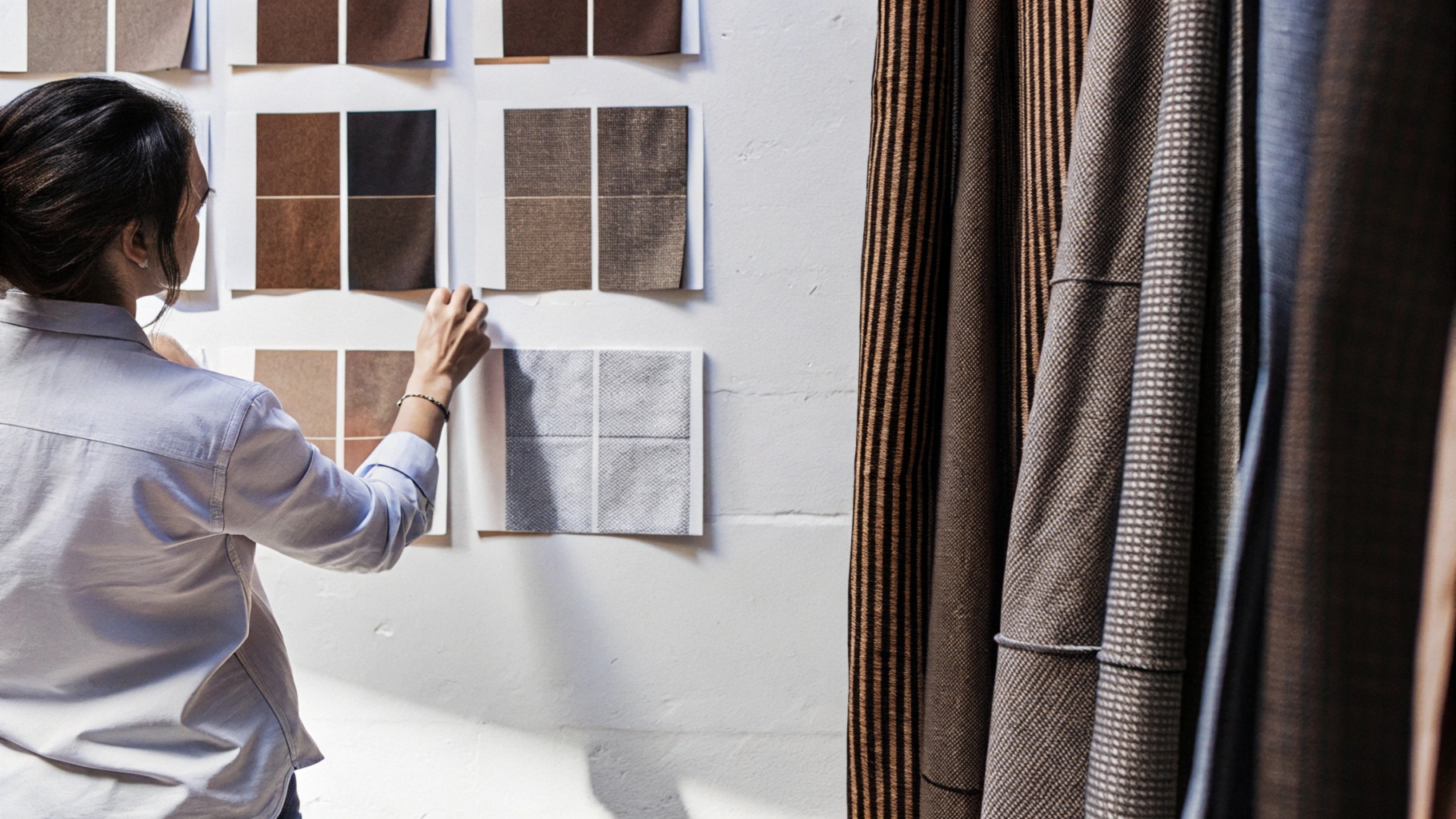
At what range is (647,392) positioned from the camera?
101 centimetres

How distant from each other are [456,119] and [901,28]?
574 millimetres

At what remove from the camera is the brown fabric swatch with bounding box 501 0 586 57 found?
1.00 m

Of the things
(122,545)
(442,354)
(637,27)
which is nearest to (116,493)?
(122,545)

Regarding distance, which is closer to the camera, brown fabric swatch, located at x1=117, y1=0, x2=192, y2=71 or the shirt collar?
the shirt collar

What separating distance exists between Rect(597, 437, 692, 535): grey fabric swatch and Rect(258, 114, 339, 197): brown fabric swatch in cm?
46

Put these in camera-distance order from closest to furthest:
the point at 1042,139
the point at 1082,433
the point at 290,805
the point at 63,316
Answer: the point at 1082,433 < the point at 1042,139 < the point at 63,316 < the point at 290,805

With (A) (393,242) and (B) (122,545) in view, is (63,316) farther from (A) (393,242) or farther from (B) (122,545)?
(A) (393,242)

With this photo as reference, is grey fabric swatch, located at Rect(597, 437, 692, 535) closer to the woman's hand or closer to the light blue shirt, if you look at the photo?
the woman's hand

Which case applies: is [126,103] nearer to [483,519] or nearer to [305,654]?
[483,519]

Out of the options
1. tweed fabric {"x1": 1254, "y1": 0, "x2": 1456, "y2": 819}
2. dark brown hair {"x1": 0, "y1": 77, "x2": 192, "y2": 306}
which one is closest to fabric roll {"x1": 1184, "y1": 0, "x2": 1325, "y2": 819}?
tweed fabric {"x1": 1254, "y1": 0, "x2": 1456, "y2": 819}

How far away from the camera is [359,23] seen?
102cm

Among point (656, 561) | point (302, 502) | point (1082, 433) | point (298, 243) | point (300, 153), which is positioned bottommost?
point (656, 561)

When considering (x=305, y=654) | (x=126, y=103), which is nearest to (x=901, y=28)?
(x=126, y=103)

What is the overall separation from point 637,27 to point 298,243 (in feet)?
1.57
